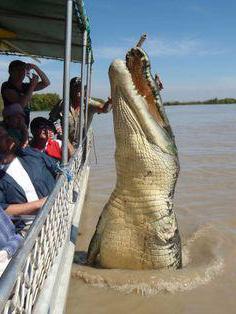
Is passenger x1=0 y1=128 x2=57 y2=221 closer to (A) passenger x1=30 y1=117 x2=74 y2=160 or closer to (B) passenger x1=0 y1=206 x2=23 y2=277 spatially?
(B) passenger x1=0 y1=206 x2=23 y2=277

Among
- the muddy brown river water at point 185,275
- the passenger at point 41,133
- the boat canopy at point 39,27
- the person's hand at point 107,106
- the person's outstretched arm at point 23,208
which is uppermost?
the boat canopy at point 39,27

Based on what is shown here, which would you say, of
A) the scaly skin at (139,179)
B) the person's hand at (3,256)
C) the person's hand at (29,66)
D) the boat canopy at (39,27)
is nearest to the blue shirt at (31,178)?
the scaly skin at (139,179)

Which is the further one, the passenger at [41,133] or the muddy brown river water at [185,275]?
the passenger at [41,133]

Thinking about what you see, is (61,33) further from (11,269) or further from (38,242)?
(11,269)

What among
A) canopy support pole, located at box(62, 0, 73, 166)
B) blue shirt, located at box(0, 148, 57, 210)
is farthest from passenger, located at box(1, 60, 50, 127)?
canopy support pole, located at box(62, 0, 73, 166)

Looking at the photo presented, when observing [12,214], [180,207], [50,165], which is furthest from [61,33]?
[180,207]

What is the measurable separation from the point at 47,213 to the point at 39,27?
12.5 ft

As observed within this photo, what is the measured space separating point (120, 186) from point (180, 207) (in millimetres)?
4361

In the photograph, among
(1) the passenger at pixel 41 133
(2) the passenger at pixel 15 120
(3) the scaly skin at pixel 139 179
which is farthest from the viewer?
(1) the passenger at pixel 41 133

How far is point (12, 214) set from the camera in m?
3.59

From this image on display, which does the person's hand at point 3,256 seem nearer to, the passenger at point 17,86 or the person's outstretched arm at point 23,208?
the person's outstretched arm at point 23,208

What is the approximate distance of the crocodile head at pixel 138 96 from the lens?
4180mm

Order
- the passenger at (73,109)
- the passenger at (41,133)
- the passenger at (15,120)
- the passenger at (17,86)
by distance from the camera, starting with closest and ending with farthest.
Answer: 1. the passenger at (15,120)
2. the passenger at (41,133)
3. the passenger at (17,86)
4. the passenger at (73,109)

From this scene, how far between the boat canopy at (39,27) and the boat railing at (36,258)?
169 centimetres
